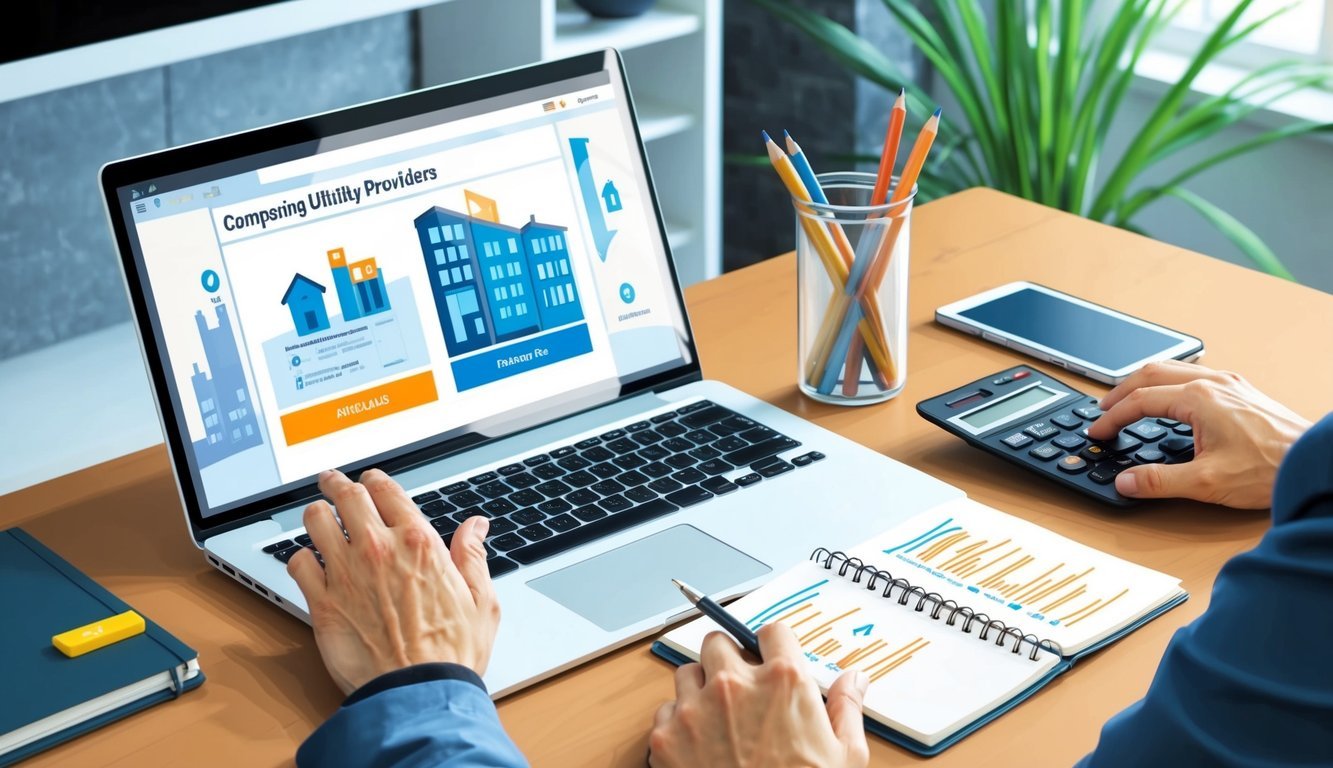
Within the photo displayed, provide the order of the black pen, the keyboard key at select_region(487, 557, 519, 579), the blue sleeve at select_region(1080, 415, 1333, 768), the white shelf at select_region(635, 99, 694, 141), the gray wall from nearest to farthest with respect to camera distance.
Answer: the blue sleeve at select_region(1080, 415, 1333, 768) < the black pen < the keyboard key at select_region(487, 557, 519, 579) < the gray wall < the white shelf at select_region(635, 99, 694, 141)

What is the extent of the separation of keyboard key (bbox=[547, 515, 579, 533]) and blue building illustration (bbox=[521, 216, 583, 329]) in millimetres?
187

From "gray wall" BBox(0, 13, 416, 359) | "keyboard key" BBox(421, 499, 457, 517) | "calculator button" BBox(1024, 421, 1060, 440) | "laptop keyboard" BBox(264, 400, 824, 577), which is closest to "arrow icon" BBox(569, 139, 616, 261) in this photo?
"laptop keyboard" BBox(264, 400, 824, 577)

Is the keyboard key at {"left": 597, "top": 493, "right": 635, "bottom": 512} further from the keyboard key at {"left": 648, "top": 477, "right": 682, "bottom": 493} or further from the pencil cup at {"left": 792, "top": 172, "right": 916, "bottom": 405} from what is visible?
the pencil cup at {"left": 792, "top": 172, "right": 916, "bottom": 405}

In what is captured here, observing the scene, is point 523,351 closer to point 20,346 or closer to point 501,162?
point 501,162

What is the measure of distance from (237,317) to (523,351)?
0.23m

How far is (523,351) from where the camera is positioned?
1179 millimetres

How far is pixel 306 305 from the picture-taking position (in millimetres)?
1082

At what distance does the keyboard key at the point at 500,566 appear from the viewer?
39.8 inches

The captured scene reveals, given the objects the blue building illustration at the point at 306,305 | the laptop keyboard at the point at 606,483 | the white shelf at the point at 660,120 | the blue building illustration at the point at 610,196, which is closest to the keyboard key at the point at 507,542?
the laptop keyboard at the point at 606,483

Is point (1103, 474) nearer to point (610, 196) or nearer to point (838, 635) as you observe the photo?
point (838, 635)

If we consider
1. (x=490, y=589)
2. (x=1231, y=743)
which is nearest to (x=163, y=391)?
(x=490, y=589)

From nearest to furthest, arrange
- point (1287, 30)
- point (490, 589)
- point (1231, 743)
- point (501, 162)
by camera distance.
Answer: point (1231, 743), point (490, 589), point (501, 162), point (1287, 30)

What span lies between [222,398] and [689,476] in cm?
35

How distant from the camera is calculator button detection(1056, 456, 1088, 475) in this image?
3.68 ft
